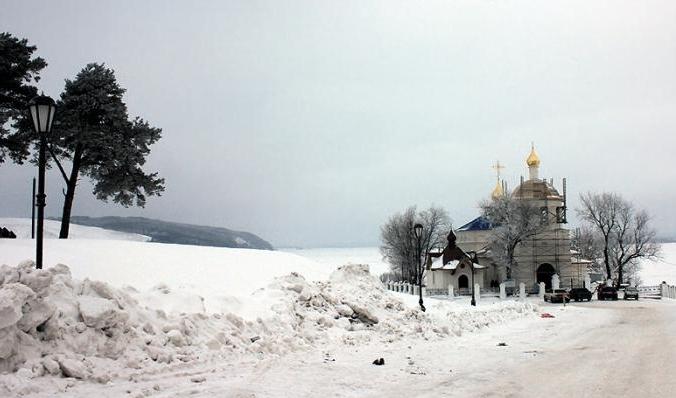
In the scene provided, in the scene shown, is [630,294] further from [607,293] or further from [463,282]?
[463,282]

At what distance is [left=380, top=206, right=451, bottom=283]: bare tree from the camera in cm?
7250

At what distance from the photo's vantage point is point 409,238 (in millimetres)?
72312

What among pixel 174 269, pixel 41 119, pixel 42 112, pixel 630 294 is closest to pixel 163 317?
pixel 41 119

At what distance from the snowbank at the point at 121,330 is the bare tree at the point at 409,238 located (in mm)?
57105

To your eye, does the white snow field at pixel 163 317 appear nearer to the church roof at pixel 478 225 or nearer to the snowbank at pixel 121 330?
the snowbank at pixel 121 330

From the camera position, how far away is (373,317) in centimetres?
1536

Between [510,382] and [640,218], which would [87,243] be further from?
[640,218]

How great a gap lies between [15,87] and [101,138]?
4013 millimetres

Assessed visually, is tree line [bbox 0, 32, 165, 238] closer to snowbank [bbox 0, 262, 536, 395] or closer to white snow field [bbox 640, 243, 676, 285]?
snowbank [bbox 0, 262, 536, 395]

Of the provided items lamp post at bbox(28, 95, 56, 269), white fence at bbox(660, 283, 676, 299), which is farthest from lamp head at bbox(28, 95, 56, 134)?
white fence at bbox(660, 283, 676, 299)

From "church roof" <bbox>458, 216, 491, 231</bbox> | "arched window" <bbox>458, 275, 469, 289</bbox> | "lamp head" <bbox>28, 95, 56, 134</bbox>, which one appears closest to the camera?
"lamp head" <bbox>28, 95, 56, 134</bbox>

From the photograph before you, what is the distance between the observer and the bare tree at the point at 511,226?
57750 mm

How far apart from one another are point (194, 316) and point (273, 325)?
2227mm

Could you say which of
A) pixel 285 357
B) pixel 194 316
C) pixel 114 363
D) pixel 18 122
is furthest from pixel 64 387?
pixel 18 122
